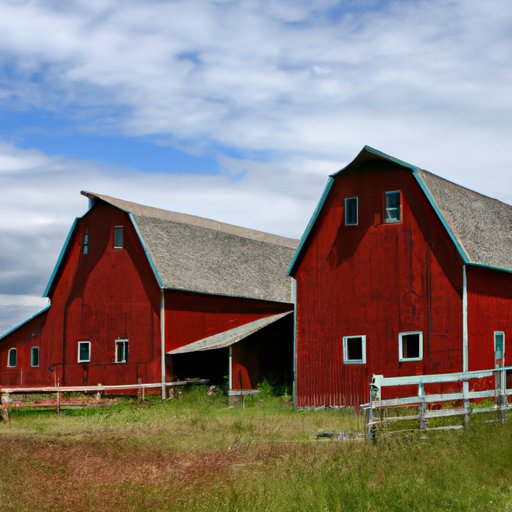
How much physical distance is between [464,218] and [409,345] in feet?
15.1

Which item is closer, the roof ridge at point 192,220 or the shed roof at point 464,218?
the shed roof at point 464,218

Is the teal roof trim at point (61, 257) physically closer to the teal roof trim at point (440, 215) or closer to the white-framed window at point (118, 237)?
the white-framed window at point (118, 237)

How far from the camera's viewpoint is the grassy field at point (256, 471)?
499 inches

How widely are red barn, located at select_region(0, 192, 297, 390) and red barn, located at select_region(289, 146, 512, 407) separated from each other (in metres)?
4.90

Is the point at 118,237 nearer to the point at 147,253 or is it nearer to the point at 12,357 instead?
the point at 147,253

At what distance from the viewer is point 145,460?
55.5 ft

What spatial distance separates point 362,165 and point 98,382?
52.5 feet

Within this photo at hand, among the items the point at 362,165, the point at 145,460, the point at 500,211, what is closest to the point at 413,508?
the point at 145,460

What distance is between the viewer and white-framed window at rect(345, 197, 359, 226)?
3097cm

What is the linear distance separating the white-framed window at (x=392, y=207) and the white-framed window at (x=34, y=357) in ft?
64.3

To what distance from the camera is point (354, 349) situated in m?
30.7

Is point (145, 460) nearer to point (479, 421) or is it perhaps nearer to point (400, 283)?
point (479, 421)

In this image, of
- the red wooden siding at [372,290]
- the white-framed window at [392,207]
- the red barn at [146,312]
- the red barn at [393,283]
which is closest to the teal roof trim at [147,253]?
the red barn at [146,312]

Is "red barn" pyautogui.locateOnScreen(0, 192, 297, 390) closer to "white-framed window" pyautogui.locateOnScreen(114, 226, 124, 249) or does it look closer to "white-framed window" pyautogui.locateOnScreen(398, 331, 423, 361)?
"white-framed window" pyautogui.locateOnScreen(114, 226, 124, 249)
